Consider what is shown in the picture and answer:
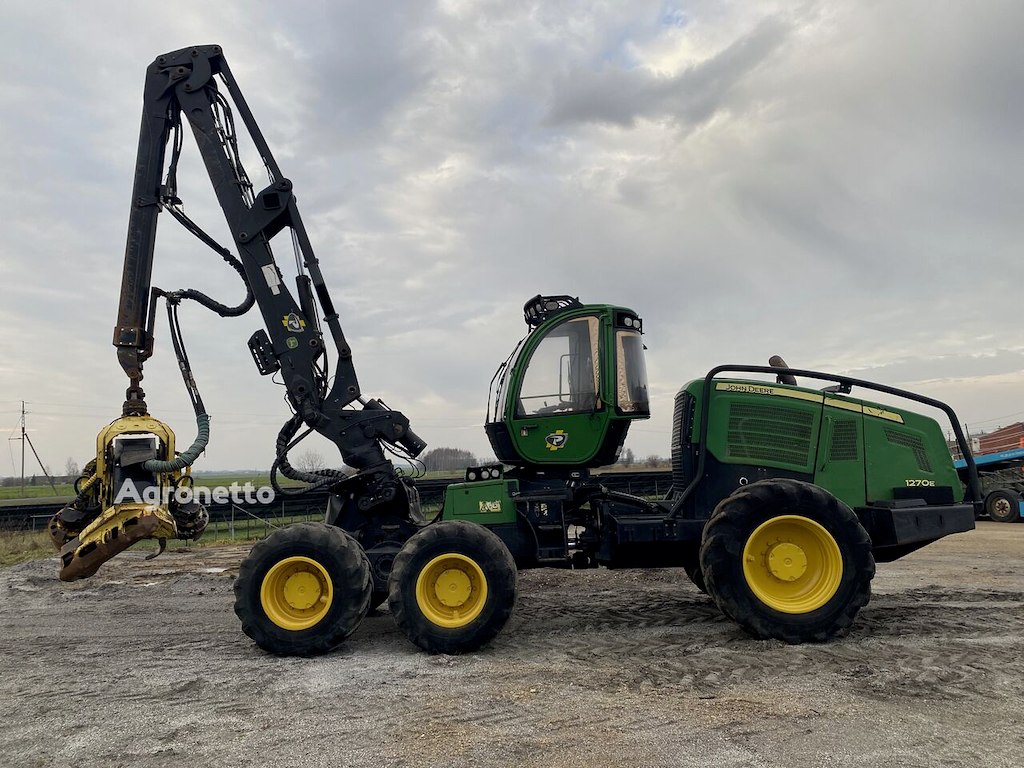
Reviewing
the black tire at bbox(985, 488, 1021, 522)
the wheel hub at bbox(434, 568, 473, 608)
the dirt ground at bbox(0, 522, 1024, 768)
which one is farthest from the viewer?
the black tire at bbox(985, 488, 1021, 522)

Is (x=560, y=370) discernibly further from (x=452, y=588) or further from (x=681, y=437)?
(x=452, y=588)

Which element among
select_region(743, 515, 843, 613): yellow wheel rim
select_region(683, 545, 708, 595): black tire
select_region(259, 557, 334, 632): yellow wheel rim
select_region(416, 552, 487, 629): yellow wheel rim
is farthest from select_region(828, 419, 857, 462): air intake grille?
select_region(259, 557, 334, 632): yellow wheel rim

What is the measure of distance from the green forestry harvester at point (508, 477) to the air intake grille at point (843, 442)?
0.06ft

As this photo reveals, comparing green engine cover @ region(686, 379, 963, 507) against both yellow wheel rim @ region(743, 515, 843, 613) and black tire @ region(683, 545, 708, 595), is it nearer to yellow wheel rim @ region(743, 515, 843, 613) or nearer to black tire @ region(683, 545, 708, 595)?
yellow wheel rim @ region(743, 515, 843, 613)

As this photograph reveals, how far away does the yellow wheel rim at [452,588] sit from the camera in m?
5.89

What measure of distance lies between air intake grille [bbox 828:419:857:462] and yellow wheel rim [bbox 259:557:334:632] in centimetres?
477

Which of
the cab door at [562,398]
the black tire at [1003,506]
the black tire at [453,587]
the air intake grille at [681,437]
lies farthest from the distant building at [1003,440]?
the black tire at [453,587]

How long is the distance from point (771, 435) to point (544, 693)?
3.37 metres

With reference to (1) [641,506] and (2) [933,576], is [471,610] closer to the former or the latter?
(1) [641,506]

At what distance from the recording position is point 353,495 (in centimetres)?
692

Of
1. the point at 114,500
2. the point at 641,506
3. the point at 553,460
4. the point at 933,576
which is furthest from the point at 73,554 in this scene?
the point at 933,576

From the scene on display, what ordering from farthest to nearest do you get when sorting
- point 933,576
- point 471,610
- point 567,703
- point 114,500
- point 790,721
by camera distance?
point 933,576, point 114,500, point 471,610, point 567,703, point 790,721

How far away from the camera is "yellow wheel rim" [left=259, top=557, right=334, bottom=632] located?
590cm

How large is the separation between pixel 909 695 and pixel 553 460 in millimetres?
3356
